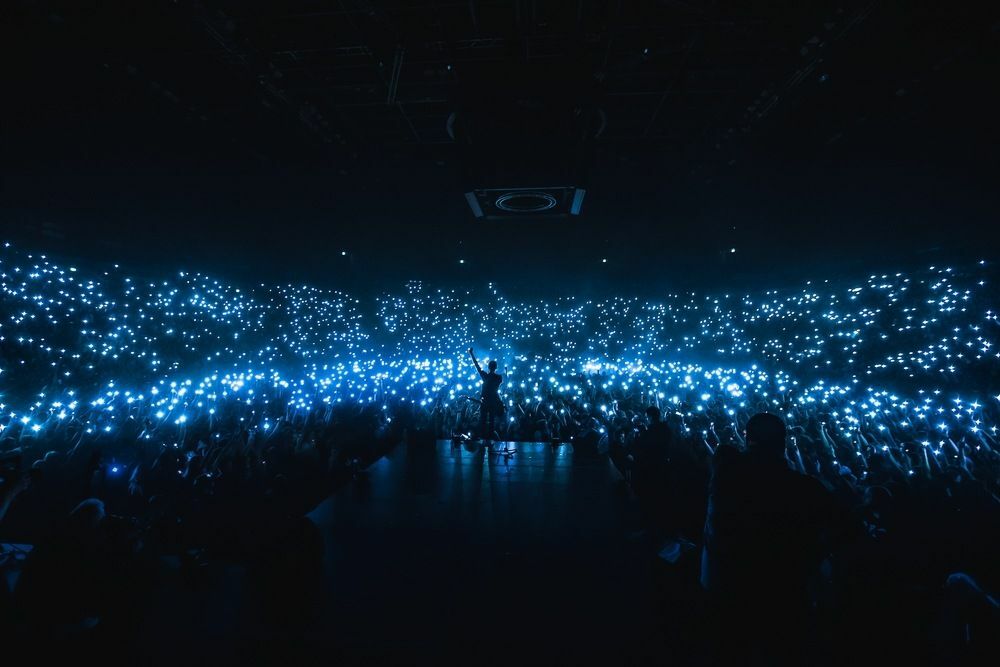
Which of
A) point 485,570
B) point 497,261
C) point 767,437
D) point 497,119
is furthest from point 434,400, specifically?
point 767,437

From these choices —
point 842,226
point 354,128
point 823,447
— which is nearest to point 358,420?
point 354,128

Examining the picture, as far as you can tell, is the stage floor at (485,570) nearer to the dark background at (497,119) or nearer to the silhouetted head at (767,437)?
the silhouetted head at (767,437)

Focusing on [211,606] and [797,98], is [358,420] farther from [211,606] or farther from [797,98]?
[797,98]

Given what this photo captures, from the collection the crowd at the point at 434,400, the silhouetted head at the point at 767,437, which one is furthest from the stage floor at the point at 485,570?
the silhouetted head at the point at 767,437

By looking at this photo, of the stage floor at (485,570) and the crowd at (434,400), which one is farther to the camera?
the crowd at (434,400)

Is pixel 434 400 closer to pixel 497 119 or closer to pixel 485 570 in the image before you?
Answer: pixel 485 570

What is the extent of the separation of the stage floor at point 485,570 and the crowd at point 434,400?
43 cm

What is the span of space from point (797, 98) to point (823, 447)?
5.61 m

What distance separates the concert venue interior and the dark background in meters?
0.04

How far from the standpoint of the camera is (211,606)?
2156 millimetres

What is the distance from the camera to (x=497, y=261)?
9.23m

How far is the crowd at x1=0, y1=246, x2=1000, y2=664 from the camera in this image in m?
2.80

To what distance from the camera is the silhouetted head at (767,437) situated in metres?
1.77

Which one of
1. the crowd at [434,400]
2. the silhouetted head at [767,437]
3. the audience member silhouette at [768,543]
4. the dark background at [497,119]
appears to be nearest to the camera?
the audience member silhouette at [768,543]
